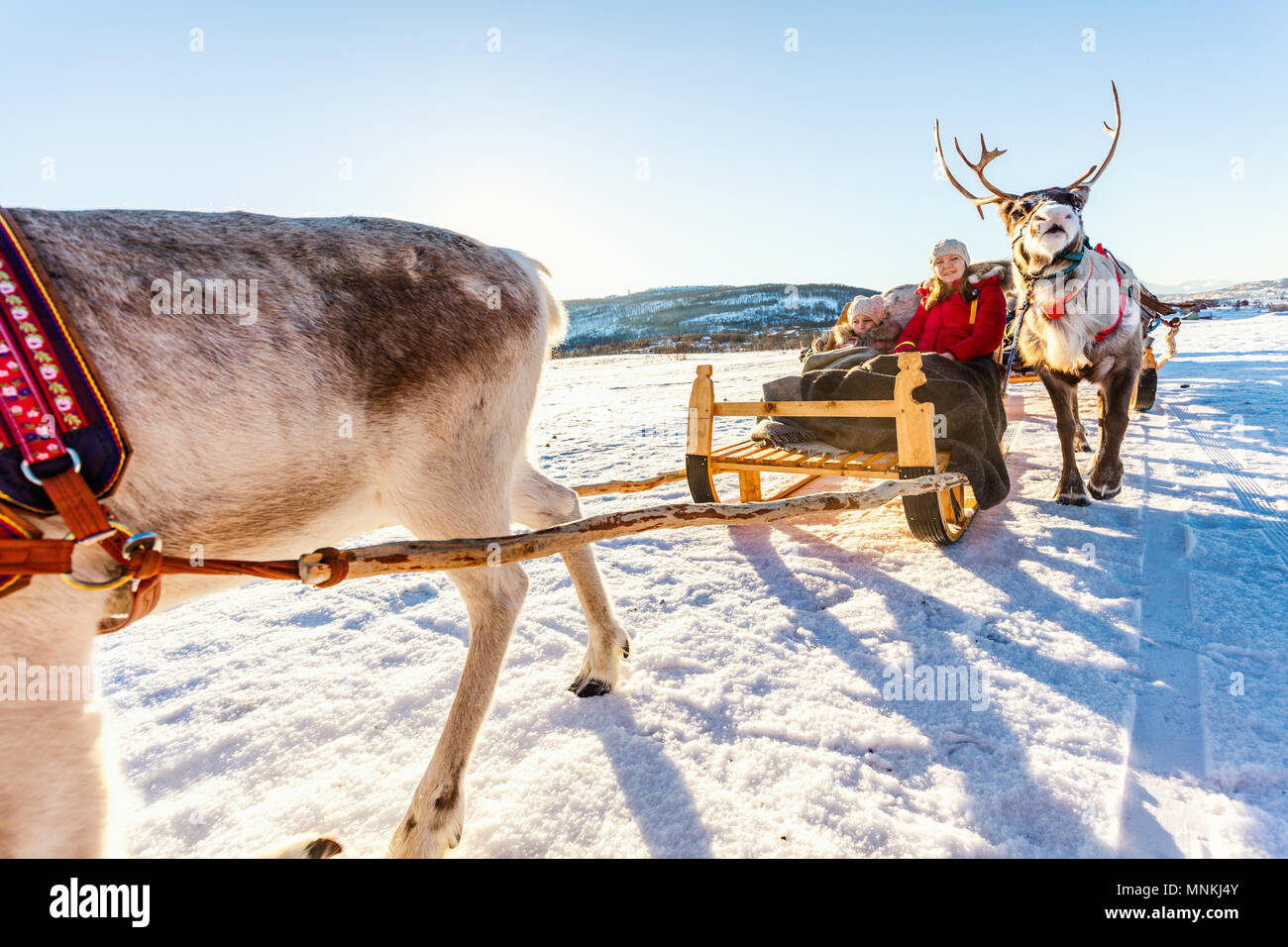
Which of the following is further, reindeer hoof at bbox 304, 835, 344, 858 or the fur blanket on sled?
the fur blanket on sled

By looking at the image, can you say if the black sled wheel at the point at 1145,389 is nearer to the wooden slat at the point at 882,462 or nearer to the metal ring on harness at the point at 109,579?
the wooden slat at the point at 882,462

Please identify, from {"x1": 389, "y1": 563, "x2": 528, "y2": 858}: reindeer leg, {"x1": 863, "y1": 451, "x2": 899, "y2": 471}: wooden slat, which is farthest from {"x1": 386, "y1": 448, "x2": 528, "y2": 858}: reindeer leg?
{"x1": 863, "y1": 451, "x2": 899, "y2": 471}: wooden slat

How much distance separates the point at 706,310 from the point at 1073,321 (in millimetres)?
89287

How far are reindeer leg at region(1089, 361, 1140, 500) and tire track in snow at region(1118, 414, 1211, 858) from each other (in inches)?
53.5

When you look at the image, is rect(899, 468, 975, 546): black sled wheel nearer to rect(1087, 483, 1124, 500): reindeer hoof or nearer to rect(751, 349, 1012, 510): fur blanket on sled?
rect(751, 349, 1012, 510): fur blanket on sled

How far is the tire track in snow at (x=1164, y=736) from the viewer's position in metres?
1.55

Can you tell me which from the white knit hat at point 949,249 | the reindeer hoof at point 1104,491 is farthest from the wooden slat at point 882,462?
the white knit hat at point 949,249

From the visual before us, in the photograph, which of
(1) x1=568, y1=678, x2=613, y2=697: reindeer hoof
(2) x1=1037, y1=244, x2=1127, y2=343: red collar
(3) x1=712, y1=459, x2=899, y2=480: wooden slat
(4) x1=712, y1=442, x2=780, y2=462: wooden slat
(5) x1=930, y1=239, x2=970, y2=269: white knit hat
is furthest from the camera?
(5) x1=930, y1=239, x2=970, y2=269: white knit hat

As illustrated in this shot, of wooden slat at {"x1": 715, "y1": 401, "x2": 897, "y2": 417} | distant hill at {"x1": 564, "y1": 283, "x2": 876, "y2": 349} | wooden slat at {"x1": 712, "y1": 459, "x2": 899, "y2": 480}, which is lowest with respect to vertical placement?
wooden slat at {"x1": 712, "y1": 459, "x2": 899, "y2": 480}

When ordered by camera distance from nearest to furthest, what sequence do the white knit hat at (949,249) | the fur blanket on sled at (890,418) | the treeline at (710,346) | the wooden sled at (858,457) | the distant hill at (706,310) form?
1. the wooden sled at (858,457)
2. the fur blanket on sled at (890,418)
3. the white knit hat at (949,249)
4. the treeline at (710,346)
5. the distant hill at (706,310)

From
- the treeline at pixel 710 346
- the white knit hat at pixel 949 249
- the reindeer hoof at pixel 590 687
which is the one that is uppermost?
the treeline at pixel 710 346

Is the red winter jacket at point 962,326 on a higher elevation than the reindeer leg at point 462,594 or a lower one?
higher

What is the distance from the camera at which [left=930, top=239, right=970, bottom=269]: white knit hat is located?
4660 mm

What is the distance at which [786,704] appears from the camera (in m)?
2.27
